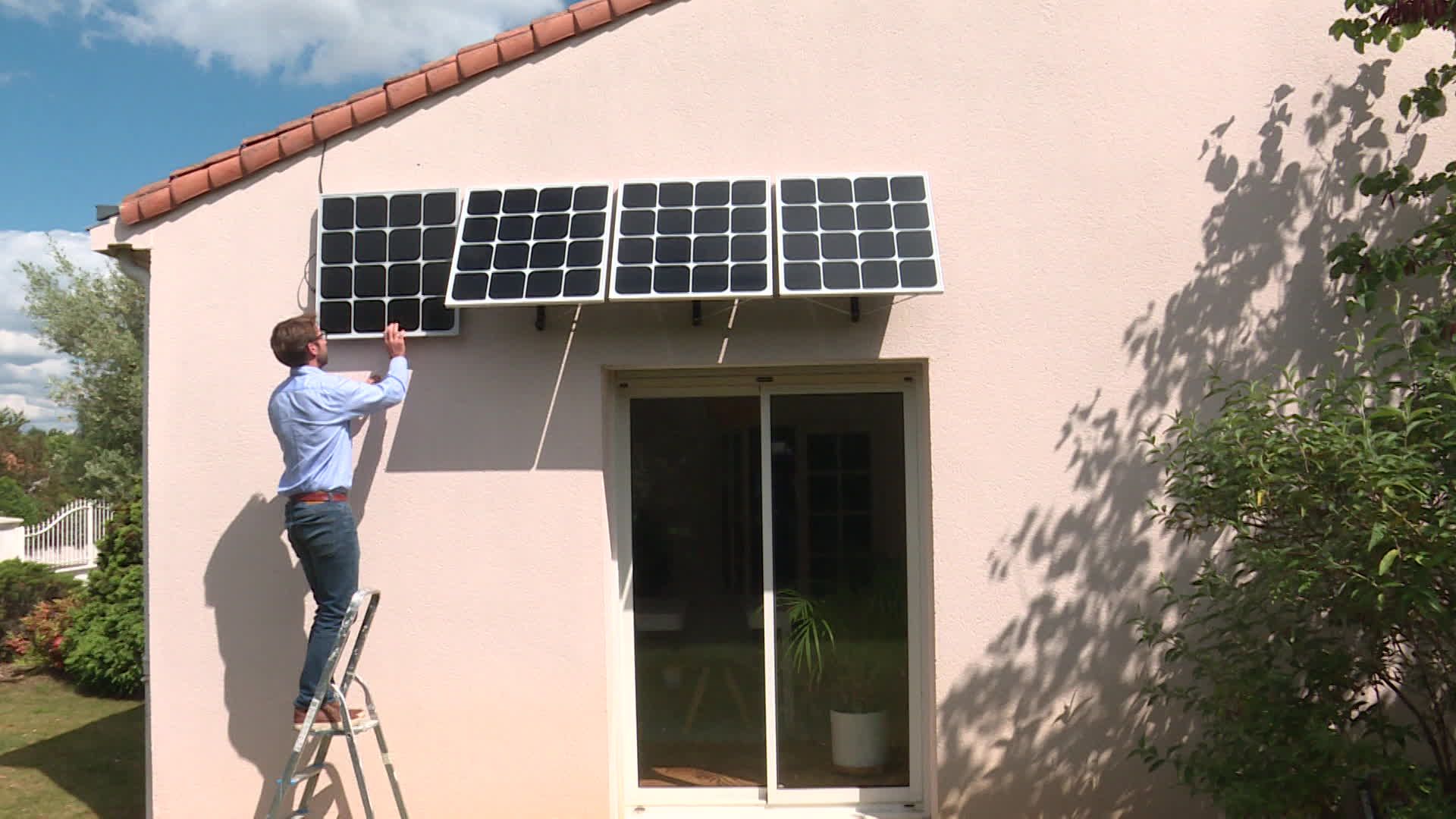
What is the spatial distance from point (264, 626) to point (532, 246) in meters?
2.35

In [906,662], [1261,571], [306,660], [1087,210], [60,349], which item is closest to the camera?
[1261,571]

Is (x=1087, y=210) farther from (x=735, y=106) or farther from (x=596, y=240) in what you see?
(x=596, y=240)

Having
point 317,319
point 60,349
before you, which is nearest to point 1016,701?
point 317,319

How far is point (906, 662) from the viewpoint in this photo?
566 cm

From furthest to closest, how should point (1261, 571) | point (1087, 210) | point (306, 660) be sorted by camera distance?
point (1087, 210) → point (306, 660) → point (1261, 571)

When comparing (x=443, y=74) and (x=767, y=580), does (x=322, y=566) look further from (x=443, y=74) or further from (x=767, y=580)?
(x=443, y=74)

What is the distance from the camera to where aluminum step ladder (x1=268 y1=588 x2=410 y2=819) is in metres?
4.80

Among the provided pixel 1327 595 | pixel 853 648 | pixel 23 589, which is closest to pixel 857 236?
pixel 853 648

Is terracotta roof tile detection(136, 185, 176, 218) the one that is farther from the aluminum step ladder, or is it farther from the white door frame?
the white door frame

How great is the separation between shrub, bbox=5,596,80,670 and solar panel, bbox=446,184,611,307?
819 cm

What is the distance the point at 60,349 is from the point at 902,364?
2028 cm

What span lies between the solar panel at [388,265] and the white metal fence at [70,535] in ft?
55.0

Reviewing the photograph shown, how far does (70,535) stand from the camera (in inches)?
789

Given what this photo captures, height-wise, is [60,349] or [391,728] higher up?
[60,349]
